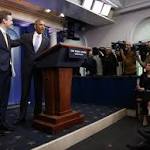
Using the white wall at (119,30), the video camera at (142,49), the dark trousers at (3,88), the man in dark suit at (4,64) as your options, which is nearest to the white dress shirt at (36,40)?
the man in dark suit at (4,64)

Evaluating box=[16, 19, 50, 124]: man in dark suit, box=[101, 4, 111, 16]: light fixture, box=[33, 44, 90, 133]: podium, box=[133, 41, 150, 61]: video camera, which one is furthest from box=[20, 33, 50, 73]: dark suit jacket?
box=[101, 4, 111, 16]: light fixture

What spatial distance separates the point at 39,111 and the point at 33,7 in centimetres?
279

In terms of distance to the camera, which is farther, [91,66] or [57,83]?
[91,66]

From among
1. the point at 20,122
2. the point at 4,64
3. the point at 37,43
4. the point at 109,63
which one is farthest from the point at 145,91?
the point at 4,64

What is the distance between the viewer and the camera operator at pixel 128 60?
4641 millimetres

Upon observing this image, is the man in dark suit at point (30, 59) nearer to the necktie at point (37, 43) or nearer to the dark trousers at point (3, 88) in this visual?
the necktie at point (37, 43)

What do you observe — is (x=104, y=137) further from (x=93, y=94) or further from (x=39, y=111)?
(x=93, y=94)

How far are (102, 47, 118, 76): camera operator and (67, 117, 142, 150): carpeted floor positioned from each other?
2.04 m

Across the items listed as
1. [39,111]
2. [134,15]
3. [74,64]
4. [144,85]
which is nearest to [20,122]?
[39,111]

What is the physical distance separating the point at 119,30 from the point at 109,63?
148 centimetres

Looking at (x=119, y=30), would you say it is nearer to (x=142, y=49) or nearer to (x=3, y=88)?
(x=142, y=49)

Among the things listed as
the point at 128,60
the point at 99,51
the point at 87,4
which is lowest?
the point at 128,60

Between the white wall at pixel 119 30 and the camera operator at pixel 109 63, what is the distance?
1.08m

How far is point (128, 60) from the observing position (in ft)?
15.5
